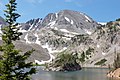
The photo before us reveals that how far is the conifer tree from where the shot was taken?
90.0 ft

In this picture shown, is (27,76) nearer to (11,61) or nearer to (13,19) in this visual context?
(11,61)

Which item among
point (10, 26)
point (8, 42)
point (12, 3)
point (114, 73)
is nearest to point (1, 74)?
point (8, 42)

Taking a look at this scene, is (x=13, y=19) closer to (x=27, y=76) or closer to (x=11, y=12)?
(x=11, y=12)

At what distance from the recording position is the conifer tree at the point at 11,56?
27438 mm

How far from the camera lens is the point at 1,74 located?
28.1 metres

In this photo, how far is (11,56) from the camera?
91.8 ft

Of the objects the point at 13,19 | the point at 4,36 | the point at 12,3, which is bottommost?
the point at 4,36

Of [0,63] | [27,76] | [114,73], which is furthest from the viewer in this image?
[114,73]

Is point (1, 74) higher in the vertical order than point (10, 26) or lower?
lower

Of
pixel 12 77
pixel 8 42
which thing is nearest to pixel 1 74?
pixel 12 77

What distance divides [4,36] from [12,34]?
97 centimetres

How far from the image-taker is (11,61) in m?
27.8

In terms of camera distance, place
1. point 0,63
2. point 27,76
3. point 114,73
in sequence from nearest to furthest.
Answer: point 0,63 → point 27,76 → point 114,73

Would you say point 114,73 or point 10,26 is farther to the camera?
point 114,73
